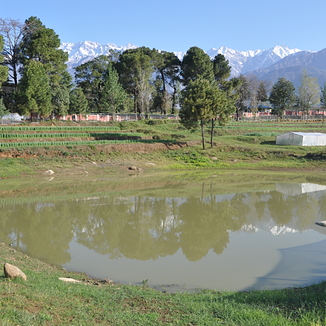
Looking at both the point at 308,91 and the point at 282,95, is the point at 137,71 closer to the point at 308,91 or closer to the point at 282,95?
the point at 282,95

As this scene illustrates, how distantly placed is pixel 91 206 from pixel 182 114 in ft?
83.4

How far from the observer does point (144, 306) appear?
8.12m

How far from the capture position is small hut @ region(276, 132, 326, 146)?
4884cm

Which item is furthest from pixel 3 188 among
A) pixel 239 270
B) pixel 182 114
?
pixel 182 114

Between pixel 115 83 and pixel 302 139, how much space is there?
3366 centimetres

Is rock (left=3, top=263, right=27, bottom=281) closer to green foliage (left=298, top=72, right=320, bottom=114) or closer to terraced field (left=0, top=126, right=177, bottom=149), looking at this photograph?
terraced field (left=0, top=126, right=177, bottom=149)

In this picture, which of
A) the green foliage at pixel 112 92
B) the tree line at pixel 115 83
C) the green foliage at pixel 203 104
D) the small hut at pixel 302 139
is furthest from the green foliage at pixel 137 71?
the small hut at pixel 302 139

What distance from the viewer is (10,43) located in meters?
56.2

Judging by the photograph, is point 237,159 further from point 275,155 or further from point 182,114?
point 182,114

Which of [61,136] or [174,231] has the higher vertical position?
[61,136]

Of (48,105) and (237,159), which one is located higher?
(48,105)

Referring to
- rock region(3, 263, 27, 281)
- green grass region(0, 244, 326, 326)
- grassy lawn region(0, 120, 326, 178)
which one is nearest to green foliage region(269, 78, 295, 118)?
grassy lawn region(0, 120, 326, 178)

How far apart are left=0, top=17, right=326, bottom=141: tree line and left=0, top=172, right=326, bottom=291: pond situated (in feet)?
58.8

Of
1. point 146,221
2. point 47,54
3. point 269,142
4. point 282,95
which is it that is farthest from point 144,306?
point 282,95
